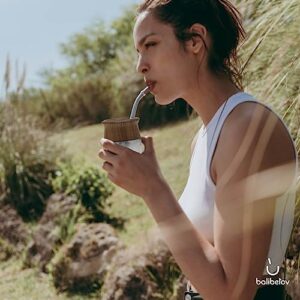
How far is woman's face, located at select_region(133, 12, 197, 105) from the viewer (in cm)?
150

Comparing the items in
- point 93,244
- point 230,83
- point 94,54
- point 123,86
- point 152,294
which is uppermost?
point 94,54

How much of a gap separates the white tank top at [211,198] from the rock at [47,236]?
415cm

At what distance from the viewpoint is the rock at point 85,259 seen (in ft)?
16.0

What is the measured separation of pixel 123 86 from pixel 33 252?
7.70 meters

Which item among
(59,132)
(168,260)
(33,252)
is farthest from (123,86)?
(168,260)

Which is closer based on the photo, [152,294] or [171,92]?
[171,92]

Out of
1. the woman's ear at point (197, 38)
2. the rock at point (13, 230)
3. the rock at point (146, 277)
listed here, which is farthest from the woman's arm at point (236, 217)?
the rock at point (13, 230)

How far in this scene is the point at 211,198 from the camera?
56.0 inches

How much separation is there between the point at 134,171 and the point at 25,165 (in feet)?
19.1

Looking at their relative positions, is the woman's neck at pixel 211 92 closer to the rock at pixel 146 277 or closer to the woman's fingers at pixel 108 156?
the woman's fingers at pixel 108 156

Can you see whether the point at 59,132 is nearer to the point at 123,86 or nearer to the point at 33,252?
the point at 33,252

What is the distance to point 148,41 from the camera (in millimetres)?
1517

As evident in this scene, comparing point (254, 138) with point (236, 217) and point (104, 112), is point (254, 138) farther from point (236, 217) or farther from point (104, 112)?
point (104, 112)

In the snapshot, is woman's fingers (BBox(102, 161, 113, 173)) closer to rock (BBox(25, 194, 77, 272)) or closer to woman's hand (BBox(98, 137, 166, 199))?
woman's hand (BBox(98, 137, 166, 199))
